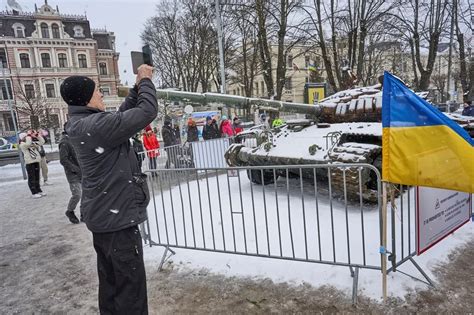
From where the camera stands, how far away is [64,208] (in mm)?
7668

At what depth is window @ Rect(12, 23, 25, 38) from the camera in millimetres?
42062

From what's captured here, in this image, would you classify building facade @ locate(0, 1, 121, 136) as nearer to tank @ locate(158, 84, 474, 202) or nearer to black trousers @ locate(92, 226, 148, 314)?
tank @ locate(158, 84, 474, 202)

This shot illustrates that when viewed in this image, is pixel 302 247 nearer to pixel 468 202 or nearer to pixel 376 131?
pixel 468 202

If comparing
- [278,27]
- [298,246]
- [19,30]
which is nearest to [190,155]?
[298,246]

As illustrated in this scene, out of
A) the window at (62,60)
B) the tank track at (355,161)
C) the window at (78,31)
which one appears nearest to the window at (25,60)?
the window at (62,60)

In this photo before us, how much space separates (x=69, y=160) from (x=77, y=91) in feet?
13.3

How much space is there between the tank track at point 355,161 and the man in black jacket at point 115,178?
3243 mm

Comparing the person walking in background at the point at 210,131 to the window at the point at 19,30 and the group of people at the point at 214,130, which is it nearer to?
the group of people at the point at 214,130

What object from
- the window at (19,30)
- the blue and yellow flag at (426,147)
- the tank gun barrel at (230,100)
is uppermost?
the window at (19,30)

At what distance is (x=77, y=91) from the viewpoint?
2.45 metres

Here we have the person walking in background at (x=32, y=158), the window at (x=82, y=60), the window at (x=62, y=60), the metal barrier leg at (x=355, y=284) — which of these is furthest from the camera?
the window at (x=82, y=60)

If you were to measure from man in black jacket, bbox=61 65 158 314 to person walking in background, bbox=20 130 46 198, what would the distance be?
7.03 m

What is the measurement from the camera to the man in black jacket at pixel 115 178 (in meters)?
2.39

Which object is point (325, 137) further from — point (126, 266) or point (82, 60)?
point (82, 60)
